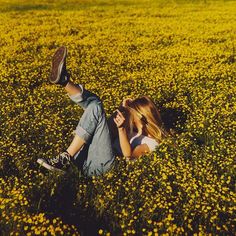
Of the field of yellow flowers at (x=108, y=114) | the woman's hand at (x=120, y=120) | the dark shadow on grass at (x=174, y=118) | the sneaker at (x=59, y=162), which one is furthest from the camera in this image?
the dark shadow on grass at (x=174, y=118)

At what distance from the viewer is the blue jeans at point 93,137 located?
603 cm

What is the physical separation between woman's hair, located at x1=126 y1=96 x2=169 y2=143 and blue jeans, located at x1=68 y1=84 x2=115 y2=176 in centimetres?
89

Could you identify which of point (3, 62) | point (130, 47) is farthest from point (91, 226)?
point (130, 47)

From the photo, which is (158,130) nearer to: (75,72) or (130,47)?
(75,72)

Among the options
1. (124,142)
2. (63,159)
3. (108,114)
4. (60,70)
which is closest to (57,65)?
(60,70)

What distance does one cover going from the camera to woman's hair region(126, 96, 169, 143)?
6973mm

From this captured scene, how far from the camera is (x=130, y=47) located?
641 inches

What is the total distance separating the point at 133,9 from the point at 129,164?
24670mm

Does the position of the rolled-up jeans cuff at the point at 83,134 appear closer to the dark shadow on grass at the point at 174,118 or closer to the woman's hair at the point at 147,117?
the woman's hair at the point at 147,117

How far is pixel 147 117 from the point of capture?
696 cm

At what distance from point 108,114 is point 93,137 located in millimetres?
2669

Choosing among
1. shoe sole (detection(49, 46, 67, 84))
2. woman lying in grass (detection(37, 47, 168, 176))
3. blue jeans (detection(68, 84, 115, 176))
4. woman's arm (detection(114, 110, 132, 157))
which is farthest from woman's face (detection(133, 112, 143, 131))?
shoe sole (detection(49, 46, 67, 84))

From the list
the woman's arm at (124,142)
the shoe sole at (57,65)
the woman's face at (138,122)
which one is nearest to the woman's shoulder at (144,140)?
the woman's face at (138,122)

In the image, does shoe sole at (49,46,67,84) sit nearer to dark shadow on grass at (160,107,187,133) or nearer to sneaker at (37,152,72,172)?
sneaker at (37,152,72,172)
